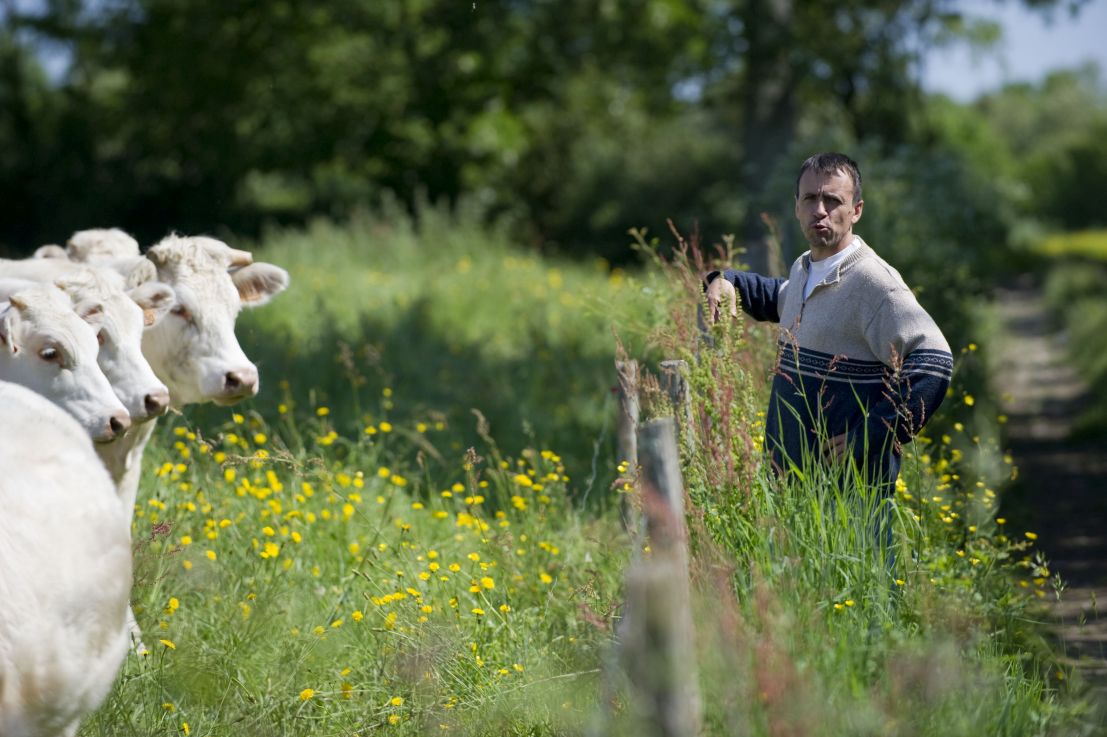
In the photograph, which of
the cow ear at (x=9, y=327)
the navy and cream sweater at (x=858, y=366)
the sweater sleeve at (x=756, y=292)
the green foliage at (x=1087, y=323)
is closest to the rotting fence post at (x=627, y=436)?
Result: the sweater sleeve at (x=756, y=292)

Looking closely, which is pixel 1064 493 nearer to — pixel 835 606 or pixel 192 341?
pixel 835 606

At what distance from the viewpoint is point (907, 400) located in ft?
12.5

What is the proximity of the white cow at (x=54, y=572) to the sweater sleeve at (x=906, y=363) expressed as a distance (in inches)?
90.2

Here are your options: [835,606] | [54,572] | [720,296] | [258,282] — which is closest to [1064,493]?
[720,296]

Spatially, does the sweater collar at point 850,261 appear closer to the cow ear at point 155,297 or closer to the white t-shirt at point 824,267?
the white t-shirt at point 824,267

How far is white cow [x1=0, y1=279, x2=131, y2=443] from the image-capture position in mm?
3893

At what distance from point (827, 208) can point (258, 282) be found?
2700mm

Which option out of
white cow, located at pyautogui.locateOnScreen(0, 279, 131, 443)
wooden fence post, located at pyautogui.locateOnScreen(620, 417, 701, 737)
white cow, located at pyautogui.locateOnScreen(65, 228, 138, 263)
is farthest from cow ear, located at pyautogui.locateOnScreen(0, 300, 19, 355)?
wooden fence post, located at pyautogui.locateOnScreen(620, 417, 701, 737)

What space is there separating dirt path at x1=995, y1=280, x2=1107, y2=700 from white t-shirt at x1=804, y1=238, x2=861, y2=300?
1.31m

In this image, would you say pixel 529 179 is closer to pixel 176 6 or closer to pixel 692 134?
pixel 692 134

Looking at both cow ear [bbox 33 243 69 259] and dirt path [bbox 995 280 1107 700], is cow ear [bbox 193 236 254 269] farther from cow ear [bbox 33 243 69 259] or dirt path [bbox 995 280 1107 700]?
dirt path [bbox 995 280 1107 700]

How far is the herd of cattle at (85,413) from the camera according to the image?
310 centimetres

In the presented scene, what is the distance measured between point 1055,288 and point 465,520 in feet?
65.0

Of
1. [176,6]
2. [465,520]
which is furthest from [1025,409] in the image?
[176,6]
